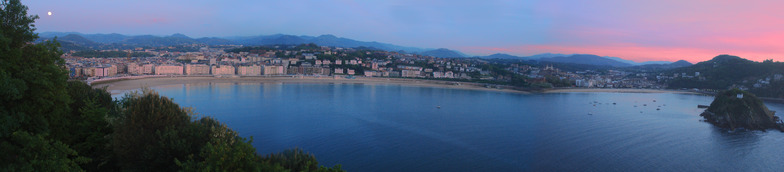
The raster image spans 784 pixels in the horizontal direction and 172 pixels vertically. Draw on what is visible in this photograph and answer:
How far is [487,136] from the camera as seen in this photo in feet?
32.8

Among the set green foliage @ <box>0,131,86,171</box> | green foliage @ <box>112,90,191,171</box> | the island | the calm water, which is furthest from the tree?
the island

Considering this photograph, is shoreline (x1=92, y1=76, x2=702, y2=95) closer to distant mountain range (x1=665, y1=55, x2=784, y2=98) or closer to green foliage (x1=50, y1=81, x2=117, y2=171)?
distant mountain range (x1=665, y1=55, x2=784, y2=98)

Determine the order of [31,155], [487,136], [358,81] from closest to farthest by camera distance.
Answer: [31,155], [487,136], [358,81]

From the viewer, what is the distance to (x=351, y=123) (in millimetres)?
11273

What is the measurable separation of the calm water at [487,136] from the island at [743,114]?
0.52 metres

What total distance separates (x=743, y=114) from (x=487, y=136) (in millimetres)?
9317

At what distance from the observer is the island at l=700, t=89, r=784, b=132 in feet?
40.7

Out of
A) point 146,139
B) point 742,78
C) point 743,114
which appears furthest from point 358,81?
point 742,78

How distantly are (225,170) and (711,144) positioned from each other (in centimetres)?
1202

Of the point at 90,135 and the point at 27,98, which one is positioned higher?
the point at 27,98

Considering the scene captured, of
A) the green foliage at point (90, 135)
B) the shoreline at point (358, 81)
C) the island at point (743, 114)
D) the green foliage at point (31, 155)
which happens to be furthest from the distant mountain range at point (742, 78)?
the green foliage at point (31, 155)

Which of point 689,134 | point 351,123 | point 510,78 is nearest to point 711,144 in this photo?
point 689,134

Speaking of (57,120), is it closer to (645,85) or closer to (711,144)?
(711,144)

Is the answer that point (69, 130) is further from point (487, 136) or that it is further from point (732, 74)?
point (732, 74)
